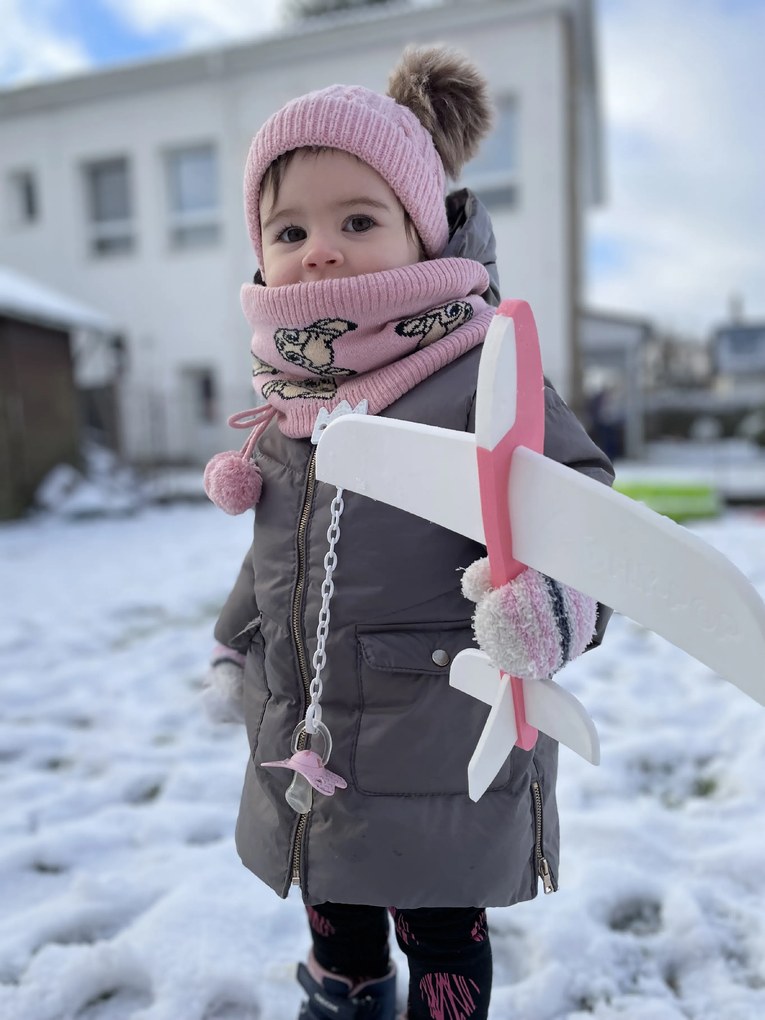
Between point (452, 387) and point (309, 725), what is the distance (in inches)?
20.2

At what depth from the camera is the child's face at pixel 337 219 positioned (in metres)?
1.10

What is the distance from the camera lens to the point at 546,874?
117 cm

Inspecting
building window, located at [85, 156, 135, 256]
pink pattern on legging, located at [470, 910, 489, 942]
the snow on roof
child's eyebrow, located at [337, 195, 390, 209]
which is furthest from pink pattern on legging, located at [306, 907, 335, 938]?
building window, located at [85, 156, 135, 256]

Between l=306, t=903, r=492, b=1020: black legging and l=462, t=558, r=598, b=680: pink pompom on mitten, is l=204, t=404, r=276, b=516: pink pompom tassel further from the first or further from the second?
l=306, t=903, r=492, b=1020: black legging

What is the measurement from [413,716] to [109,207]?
13481 millimetres

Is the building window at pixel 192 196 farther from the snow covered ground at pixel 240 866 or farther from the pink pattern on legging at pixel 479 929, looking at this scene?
the pink pattern on legging at pixel 479 929

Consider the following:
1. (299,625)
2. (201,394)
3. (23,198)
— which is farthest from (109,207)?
(299,625)

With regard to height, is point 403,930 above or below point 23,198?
below

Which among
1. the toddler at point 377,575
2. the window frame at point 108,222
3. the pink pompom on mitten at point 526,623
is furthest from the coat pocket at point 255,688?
the window frame at point 108,222

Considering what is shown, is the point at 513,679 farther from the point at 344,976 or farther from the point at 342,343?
the point at 344,976

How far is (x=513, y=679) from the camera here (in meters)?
0.82

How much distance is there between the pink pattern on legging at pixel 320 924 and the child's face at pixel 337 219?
3.51 feet

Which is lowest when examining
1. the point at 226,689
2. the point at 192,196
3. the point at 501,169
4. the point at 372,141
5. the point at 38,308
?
the point at 226,689

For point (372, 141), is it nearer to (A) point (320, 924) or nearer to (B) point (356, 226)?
(B) point (356, 226)
